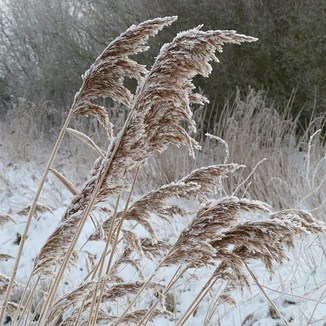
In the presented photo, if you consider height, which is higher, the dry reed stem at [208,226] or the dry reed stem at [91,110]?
the dry reed stem at [91,110]

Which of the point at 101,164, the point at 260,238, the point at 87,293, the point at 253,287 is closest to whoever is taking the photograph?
the point at 260,238

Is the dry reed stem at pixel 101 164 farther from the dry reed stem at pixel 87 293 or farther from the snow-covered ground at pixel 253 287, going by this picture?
the snow-covered ground at pixel 253 287

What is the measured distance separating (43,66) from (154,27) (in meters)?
11.2

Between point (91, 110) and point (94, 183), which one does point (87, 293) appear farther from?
point (91, 110)

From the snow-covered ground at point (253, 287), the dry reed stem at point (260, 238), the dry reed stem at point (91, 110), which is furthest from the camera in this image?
the snow-covered ground at point (253, 287)

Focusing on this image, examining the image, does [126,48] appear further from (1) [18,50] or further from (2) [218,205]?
(1) [18,50]

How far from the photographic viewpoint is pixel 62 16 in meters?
11.1

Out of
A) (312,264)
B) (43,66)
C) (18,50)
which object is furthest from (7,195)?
(18,50)

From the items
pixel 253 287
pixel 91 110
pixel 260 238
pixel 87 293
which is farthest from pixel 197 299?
pixel 253 287

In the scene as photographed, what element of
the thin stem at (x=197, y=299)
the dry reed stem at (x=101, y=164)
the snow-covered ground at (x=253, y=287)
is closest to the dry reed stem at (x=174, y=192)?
the dry reed stem at (x=101, y=164)

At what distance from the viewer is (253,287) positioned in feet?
11.6

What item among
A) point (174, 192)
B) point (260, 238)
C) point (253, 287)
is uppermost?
point (174, 192)

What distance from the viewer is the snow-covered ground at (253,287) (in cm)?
307

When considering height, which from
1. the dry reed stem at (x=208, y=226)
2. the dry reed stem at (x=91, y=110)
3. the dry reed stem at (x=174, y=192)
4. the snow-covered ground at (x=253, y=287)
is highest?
the dry reed stem at (x=91, y=110)
